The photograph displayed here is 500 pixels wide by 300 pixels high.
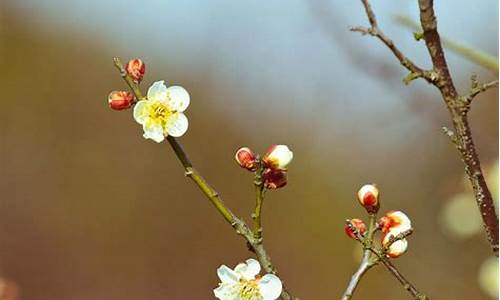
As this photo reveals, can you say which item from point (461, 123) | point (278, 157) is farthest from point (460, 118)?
point (278, 157)

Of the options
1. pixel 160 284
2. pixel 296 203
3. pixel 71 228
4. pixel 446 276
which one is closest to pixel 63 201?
pixel 71 228

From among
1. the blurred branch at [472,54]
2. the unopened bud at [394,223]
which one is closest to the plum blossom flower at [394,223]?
the unopened bud at [394,223]

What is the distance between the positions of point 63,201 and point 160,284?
31.2 inches

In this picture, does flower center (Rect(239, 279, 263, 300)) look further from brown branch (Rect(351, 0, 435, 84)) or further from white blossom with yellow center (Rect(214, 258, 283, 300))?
brown branch (Rect(351, 0, 435, 84))

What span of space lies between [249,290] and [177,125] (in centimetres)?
10

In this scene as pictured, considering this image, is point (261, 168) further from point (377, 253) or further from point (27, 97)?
point (27, 97)

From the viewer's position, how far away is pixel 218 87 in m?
3.96

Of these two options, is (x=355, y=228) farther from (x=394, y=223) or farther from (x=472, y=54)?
(x=472, y=54)

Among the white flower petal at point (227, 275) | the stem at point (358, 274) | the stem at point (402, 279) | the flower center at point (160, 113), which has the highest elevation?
the flower center at point (160, 113)

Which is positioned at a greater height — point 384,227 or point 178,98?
point 178,98

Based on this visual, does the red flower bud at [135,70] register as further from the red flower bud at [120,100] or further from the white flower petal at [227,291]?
the white flower petal at [227,291]

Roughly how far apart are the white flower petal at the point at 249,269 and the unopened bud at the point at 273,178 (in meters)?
0.05

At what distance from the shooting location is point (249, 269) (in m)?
0.38

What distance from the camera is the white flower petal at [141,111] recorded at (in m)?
0.40
